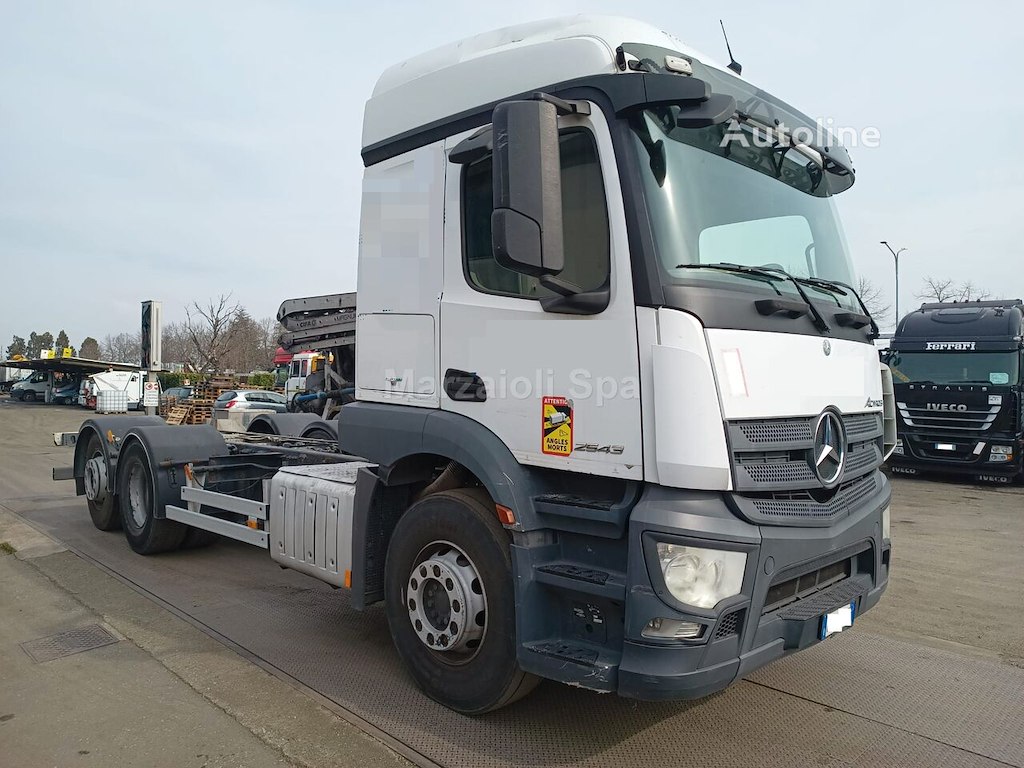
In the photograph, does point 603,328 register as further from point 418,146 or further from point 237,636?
point 237,636

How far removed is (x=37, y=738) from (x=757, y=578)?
132 inches

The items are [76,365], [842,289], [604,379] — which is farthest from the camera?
[76,365]

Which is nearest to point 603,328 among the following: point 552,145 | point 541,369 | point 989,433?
point 541,369

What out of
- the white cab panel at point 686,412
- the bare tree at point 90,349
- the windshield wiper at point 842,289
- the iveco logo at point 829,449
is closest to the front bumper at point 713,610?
the white cab panel at point 686,412

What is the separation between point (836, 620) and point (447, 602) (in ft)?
5.87

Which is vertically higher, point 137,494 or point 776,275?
point 776,275

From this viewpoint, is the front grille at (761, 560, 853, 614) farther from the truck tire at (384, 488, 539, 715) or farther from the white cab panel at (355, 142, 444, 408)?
the white cab panel at (355, 142, 444, 408)

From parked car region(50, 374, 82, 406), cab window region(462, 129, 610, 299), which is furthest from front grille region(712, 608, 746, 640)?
parked car region(50, 374, 82, 406)

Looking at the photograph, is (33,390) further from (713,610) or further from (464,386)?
(713,610)

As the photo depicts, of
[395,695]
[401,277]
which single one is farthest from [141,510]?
[401,277]

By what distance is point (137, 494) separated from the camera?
7.11m

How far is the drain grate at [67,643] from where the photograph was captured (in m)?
4.49

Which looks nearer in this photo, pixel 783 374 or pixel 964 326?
pixel 783 374

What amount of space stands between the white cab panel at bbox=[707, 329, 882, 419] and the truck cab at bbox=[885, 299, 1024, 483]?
11500 millimetres
